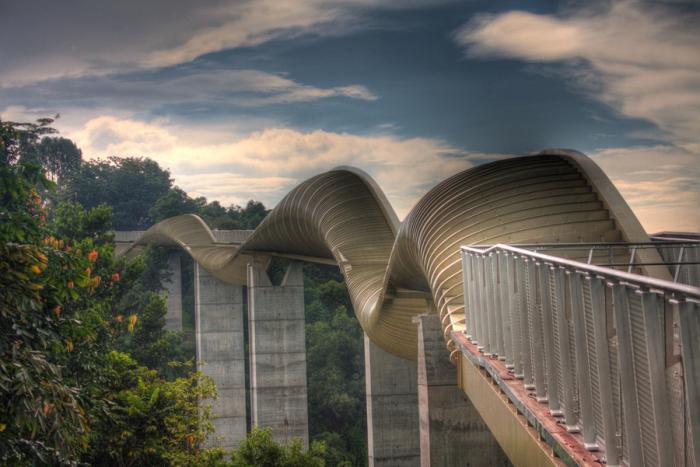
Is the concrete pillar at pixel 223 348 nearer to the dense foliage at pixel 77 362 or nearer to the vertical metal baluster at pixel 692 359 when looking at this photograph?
the dense foliage at pixel 77 362

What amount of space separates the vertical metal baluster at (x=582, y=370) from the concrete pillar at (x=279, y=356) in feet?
77.2

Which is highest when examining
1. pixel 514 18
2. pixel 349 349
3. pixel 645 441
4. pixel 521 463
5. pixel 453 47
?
pixel 453 47

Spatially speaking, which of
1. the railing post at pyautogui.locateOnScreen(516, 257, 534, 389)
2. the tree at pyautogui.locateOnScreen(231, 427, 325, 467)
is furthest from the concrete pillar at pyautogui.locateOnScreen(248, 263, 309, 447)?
the railing post at pyautogui.locateOnScreen(516, 257, 534, 389)

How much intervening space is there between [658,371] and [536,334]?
196 centimetres

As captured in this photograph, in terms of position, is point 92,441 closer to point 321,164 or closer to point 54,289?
point 54,289

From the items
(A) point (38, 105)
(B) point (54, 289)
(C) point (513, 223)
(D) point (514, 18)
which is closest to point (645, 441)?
(C) point (513, 223)

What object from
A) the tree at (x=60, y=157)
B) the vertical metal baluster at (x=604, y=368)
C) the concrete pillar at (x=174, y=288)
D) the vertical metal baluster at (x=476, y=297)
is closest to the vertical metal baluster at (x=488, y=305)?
the vertical metal baluster at (x=476, y=297)

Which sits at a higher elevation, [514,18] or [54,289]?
[514,18]

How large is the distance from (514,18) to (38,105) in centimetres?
3593

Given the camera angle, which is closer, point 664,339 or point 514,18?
point 664,339

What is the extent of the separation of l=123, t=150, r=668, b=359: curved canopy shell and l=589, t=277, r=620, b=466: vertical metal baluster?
4.44m

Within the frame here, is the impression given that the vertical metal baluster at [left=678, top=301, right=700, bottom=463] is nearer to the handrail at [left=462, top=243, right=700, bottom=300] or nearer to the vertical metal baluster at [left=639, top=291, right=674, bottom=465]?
the handrail at [left=462, top=243, right=700, bottom=300]

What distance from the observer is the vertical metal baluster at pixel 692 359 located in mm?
2497

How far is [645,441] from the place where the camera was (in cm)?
312
